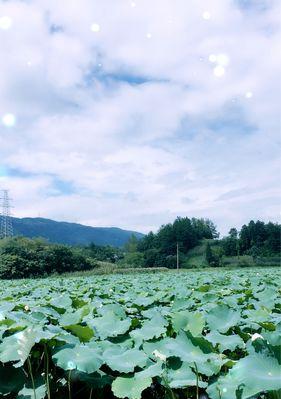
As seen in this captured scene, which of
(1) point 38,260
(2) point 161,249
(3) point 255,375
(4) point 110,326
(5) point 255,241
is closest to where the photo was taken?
(3) point 255,375

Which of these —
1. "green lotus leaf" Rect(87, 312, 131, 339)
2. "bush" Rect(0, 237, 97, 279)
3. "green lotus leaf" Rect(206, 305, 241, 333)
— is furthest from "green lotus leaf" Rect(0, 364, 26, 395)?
"bush" Rect(0, 237, 97, 279)

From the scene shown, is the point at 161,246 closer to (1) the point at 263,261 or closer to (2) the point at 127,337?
(1) the point at 263,261

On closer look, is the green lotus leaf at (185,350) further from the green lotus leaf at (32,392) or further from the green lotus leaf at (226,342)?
the green lotus leaf at (32,392)

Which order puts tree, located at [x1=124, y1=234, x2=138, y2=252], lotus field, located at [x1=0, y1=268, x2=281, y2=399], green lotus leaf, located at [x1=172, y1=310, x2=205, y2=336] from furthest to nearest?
tree, located at [x1=124, y1=234, x2=138, y2=252]
green lotus leaf, located at [x1=172, y1=310, x2=205, y2=336]
lotus field, located at [x1=0, y1=268, x2=281, y2=399]

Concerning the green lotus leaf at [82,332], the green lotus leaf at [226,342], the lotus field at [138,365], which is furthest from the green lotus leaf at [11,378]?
the green lotus leaf at [226,342]

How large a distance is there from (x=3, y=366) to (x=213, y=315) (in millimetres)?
1444

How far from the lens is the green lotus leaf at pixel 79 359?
1.88 meters

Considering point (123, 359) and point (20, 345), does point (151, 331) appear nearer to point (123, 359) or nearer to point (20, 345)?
point (123, 359)

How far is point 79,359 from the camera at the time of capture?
194cm

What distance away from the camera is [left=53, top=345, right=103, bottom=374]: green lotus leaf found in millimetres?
1880

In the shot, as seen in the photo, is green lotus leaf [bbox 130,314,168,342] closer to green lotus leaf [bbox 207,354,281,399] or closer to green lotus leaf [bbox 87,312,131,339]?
green lotus leaf [bbox 87,312,131,339]

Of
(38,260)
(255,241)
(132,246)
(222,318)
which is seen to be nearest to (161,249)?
(132,246)

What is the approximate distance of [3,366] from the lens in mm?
2070

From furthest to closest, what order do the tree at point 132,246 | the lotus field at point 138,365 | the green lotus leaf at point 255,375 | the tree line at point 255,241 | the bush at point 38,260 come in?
the tree at point 132,246 < the tree line at point 255,241 < the bush at point 38,260 < the lotus field at point 138,365 < the green lotus leaf at point 255,375
